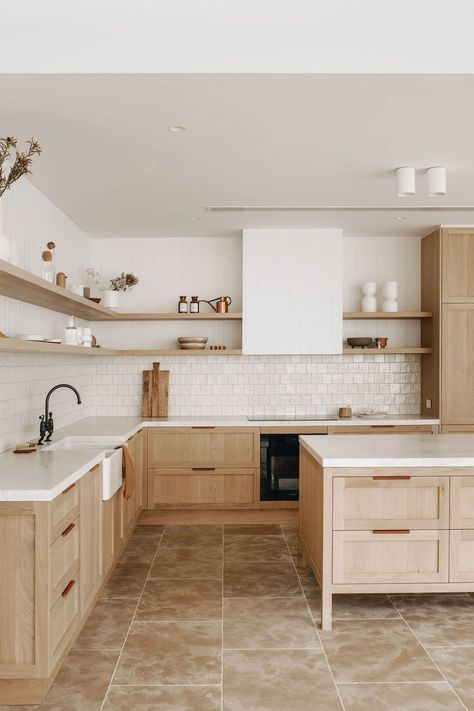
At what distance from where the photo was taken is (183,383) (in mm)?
6152

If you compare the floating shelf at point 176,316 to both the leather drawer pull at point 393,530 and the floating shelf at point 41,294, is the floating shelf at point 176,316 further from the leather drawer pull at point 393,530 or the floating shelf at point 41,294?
the leather drawer pull at point 393,530

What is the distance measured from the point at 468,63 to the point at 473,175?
1.62 m

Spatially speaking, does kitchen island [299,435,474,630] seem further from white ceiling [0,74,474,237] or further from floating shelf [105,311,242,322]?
floating shelf [105,311,242,322]

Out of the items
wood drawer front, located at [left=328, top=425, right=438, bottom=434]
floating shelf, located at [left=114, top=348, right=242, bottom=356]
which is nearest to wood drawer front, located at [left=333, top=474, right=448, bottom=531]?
wood drawer front, located at [left=328, top=425, right=438, bottom=434]

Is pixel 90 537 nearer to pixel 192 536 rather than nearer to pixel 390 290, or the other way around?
pixel 192 536

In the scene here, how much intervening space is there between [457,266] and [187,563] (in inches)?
140

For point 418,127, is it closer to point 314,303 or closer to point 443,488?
point 443,488

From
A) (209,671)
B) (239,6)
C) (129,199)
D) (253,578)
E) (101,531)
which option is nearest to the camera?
(239,6)

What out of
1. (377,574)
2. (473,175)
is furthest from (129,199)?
(377,574)

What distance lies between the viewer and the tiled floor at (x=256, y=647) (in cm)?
258

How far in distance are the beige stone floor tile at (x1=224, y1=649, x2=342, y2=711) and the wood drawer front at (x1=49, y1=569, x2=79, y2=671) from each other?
2.47 ft

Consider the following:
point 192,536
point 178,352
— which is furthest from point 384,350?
point 192,536

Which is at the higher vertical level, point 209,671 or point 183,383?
point 183,383

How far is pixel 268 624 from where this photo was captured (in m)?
3.30
